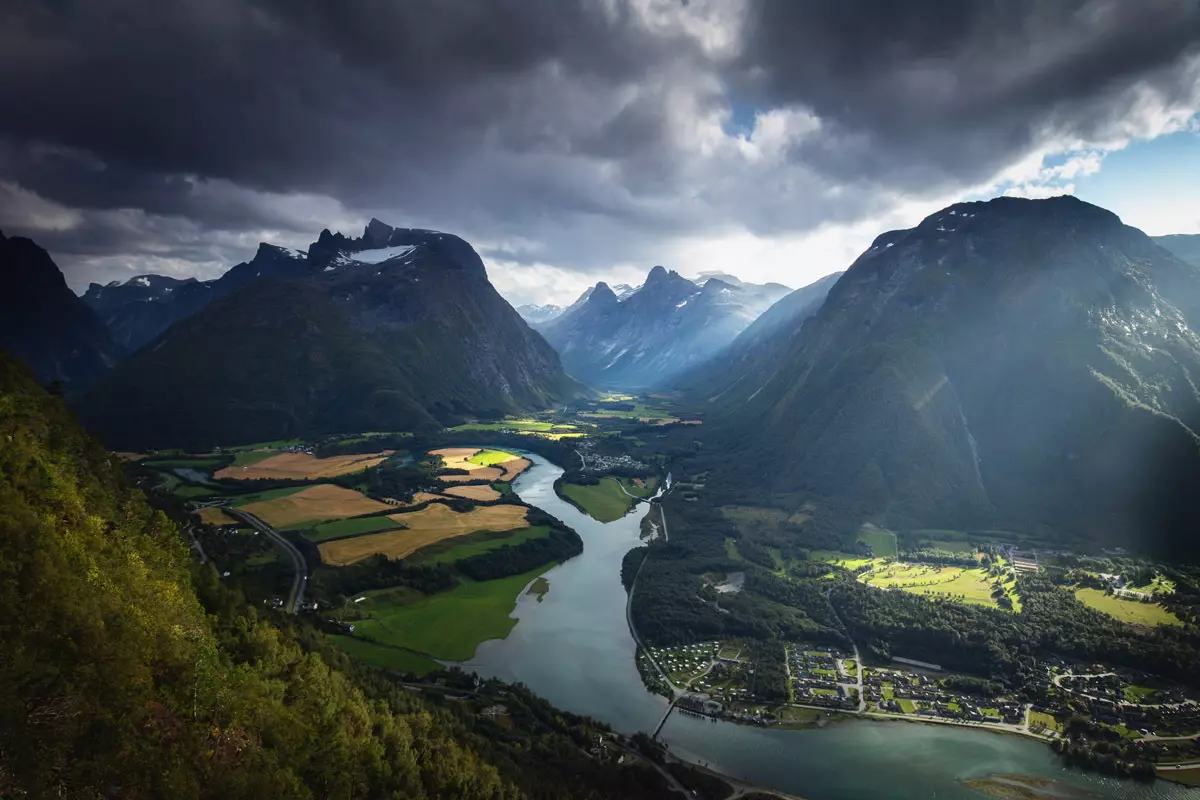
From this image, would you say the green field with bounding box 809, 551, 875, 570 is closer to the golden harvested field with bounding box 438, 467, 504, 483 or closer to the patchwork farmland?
the golden harvested field with bounding box 438, 467, 504, 483

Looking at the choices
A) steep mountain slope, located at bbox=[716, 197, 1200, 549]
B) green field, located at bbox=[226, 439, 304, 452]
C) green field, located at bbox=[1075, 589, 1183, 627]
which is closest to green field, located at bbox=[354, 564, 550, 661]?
green field, located at bbox=[1075, 589, 1183, 627]

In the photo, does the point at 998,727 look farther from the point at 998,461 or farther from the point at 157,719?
the point at 998,461

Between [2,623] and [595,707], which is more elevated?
[2,623]

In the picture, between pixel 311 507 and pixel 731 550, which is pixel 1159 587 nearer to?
pixel 731 550

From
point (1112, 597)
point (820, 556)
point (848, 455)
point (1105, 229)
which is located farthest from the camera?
point (1105, 229)

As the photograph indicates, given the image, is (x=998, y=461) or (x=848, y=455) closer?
(x=998, y=461)

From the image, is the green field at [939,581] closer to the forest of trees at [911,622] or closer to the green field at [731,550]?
the forest of trees at [911,622]

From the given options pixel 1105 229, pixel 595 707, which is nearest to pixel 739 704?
pixel 595 707
